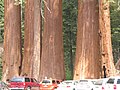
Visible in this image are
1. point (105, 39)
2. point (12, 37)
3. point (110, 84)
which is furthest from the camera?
point (12, 37)

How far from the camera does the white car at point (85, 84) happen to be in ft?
81.6

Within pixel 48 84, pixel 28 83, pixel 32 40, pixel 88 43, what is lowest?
pixel 48 84

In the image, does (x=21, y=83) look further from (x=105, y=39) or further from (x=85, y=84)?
(x=105, y=39)

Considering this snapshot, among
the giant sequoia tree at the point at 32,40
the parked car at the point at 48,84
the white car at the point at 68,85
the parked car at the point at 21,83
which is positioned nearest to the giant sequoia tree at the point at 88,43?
the white car at the point at 68,85

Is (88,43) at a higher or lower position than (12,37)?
lower

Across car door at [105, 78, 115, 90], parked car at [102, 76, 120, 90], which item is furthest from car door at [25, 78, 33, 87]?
car door at [105, 78, 115, 90]

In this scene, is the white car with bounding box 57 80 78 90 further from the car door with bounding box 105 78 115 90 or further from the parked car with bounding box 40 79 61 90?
the car door with bounding box 105 78 115 90

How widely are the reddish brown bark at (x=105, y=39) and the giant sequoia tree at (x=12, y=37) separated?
9.76 metres

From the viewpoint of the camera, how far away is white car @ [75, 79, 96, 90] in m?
24.9

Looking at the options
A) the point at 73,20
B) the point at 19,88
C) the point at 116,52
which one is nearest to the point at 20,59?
the point at 19,88

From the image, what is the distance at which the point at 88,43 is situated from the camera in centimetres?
2883

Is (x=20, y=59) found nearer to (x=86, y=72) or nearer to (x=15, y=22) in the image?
(x=15, y=22)

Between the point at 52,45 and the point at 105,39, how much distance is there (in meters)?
6.23

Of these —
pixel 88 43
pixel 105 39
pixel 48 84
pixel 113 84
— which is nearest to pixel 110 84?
pixel 113 84
